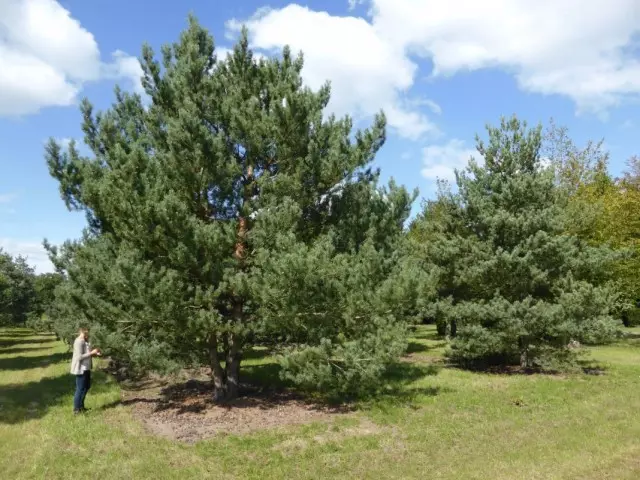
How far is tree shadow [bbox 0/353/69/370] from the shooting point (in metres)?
19.7

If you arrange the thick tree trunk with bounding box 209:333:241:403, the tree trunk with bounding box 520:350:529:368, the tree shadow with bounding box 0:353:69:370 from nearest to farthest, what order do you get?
the thick tree trunk with bounding box 209:333:241:403 → the tree trunk with bounding box 520:350:529:368 → the tree shadow with bounding box 0:353:69:370

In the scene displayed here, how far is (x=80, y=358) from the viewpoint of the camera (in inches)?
387

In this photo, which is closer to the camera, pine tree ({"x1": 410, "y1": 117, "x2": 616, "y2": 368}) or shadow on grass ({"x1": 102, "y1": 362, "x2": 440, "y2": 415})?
shadow on grass ({"x1": 102, "y1": 362, "x2": 440, "y2": 415})

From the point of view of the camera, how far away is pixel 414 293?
9719 mm

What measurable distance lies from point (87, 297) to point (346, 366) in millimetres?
5742

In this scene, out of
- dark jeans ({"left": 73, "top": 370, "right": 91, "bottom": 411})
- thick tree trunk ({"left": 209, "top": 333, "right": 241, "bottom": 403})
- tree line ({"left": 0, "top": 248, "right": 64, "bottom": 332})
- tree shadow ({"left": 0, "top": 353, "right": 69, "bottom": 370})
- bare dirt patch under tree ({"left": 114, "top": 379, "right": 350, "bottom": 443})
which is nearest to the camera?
bare dirt patch under tree ({"left": 114, "top": 379, "right": 350, "bottom": 443})

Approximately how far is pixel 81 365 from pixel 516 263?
12.2 meters

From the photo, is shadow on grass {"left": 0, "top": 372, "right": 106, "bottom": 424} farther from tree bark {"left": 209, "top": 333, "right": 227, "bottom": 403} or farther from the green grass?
tree bark {"left": 209, "top": 333, "right": 227, "bottom": 403}

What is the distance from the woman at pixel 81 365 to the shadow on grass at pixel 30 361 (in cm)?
1150

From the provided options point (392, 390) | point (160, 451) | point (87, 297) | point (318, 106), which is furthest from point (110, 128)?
point (392, 390)

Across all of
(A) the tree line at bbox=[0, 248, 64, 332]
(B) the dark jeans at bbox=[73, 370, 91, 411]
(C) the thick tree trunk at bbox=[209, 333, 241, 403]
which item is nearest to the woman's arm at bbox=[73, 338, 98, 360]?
(B) the dark jeans at bbox=[73, 370, 91, 411]

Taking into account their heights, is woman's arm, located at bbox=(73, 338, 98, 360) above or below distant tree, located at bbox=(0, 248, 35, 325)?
below

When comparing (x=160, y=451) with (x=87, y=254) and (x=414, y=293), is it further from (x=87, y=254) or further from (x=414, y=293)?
(x=87, y=254)

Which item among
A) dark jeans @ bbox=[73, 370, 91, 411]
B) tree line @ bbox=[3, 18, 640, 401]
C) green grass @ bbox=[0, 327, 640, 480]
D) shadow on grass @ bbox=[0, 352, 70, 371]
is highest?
tree line @ bbox=[3, 18, 640, 401]
